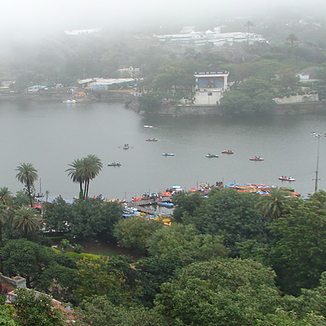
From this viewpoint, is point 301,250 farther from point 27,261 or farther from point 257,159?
point 257,159

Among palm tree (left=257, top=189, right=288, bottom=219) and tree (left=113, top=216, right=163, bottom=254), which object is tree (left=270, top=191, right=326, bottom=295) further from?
tree (left=113, top=216, right=163, bottom=254)

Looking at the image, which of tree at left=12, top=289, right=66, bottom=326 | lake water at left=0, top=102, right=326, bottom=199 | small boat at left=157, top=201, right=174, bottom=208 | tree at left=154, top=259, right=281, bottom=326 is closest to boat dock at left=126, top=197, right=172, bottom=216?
small boat at left=157, top=201, right=174, bottom=208

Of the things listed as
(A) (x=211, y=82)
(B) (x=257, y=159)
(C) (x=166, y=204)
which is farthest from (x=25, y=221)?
(A) (x=211, y=82)

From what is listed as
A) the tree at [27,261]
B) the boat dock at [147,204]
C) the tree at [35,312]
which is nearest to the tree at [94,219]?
the tree at [27,261]

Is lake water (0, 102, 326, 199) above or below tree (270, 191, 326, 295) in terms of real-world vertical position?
below

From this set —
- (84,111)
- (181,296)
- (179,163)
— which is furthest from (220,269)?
(84,111)

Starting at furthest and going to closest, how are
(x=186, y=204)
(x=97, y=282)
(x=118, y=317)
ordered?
(x=186, y=204)
(x=97, y=282)
(x=118, y=317)

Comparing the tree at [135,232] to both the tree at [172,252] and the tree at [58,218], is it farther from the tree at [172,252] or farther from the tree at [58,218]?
the tree at [58,218]
